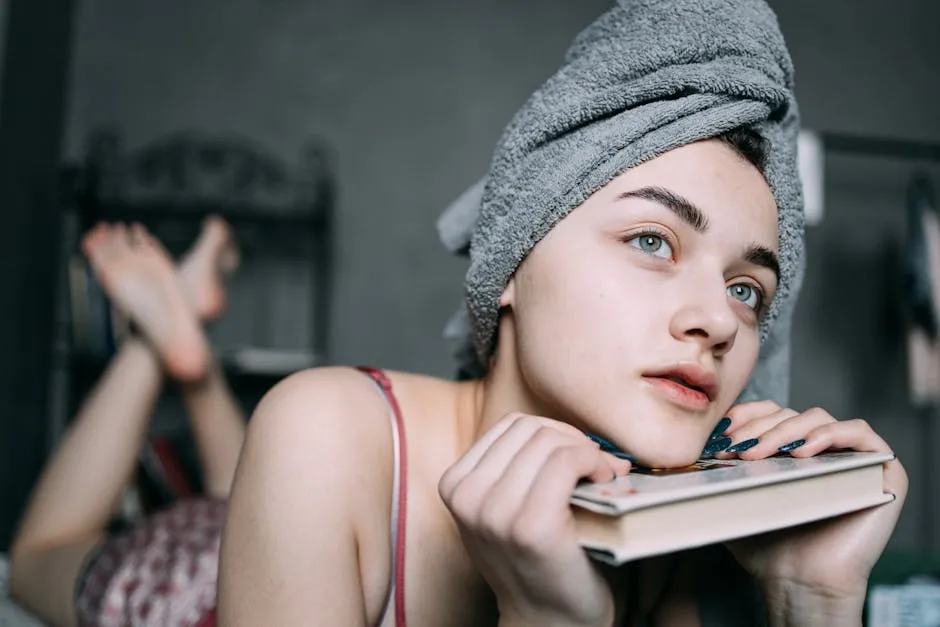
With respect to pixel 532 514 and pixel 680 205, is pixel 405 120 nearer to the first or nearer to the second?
pixel 680 205

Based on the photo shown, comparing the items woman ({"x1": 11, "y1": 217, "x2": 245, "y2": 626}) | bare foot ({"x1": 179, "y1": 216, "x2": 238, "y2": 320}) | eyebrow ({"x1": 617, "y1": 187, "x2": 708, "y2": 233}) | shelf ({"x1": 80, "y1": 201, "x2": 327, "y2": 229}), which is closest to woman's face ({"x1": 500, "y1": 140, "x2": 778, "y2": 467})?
eyebrow ({"x1": 617, "y1": 187, "x2": 708, "y2": 233})

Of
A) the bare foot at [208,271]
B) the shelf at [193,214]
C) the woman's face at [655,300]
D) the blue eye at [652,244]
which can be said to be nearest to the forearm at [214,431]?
the bare foot at [208,271]

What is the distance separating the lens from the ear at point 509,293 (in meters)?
0.87

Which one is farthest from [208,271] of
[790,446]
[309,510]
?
[790,446]

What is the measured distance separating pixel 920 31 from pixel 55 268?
3.35 metres

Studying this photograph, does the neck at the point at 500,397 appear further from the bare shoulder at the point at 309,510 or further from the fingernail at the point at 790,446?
the fingernail at the point at 790,446

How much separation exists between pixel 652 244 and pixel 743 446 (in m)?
0.21

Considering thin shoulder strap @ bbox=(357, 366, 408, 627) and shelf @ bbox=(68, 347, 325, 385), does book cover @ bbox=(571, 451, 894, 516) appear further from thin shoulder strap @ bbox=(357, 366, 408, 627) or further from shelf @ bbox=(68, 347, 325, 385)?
shelf @ bbox=(68, 347, 325, 385)

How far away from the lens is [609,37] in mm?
908

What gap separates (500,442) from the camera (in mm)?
585

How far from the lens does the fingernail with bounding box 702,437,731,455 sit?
2.51 feet

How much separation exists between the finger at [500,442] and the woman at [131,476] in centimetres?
70

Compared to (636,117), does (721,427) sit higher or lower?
lower

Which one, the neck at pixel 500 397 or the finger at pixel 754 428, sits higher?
the finger at pixel 754 428
